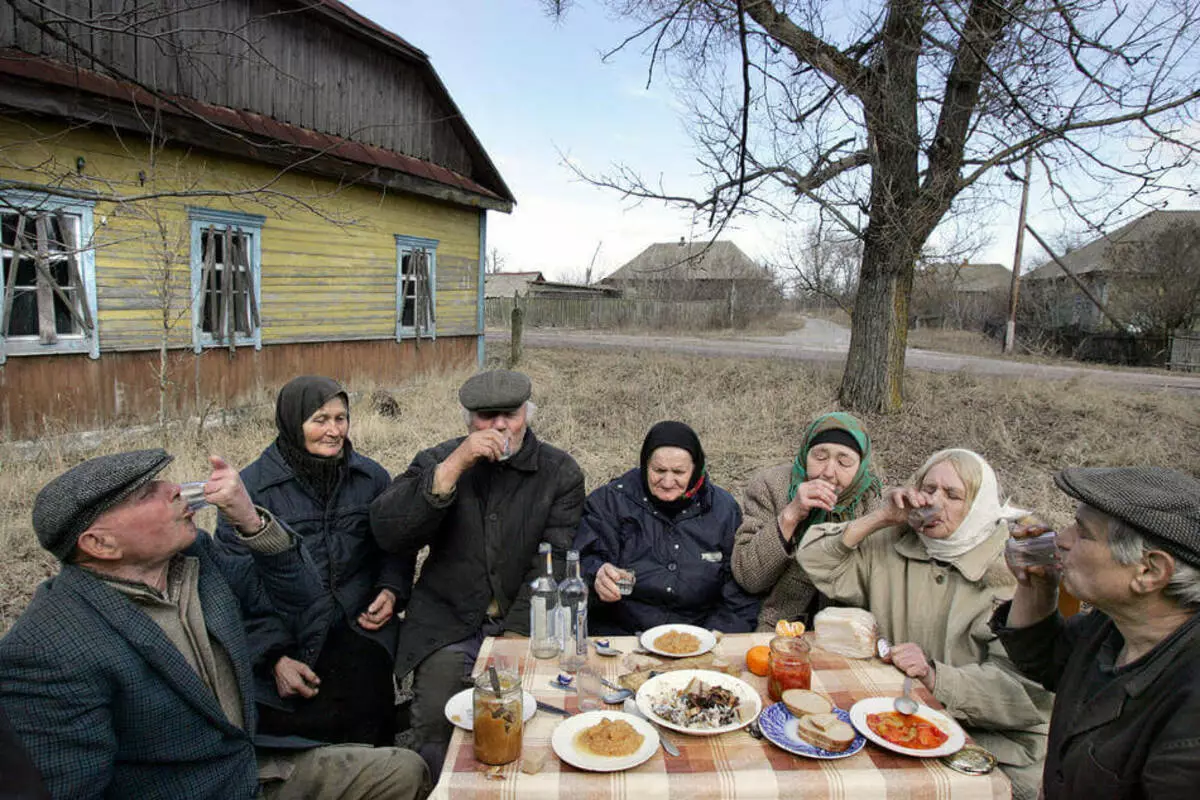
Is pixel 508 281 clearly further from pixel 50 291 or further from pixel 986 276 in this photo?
pixel 50 291

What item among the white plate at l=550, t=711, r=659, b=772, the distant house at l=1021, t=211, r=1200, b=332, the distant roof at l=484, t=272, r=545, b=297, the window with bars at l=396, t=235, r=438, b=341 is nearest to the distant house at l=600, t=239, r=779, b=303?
the distant roof at l=484, t=272, r=545, b=297

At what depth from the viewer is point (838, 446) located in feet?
10.2

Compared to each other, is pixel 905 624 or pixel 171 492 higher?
pixel 171 492

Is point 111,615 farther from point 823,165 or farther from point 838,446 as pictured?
point 823,165

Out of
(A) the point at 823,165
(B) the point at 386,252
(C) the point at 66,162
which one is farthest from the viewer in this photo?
(B) the point at 386,252

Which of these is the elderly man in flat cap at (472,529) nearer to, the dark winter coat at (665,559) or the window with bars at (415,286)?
the dark winter coat at (665,559)

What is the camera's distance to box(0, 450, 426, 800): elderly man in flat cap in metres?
1.75

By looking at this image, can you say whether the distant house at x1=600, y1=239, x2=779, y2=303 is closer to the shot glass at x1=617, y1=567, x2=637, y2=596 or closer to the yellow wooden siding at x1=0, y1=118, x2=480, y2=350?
the yellow wooden siding at x1=0, y1=118, x2=480, y2=350

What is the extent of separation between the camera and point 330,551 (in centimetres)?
307

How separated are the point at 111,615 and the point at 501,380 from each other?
1.65m

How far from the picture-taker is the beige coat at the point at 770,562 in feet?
9.61

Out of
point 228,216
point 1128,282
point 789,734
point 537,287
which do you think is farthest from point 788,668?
point 537,287

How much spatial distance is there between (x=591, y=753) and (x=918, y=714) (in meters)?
0.97

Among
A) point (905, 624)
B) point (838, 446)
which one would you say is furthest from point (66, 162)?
point (905, 624)
